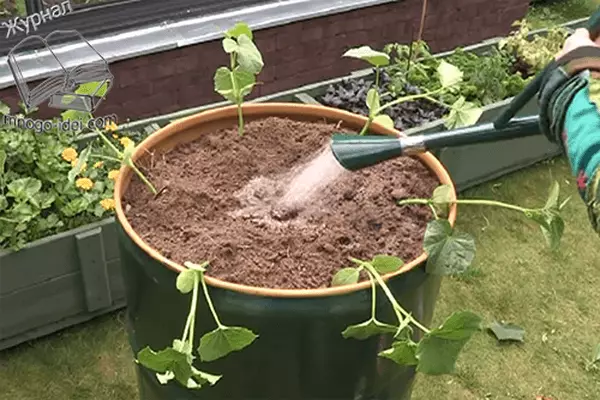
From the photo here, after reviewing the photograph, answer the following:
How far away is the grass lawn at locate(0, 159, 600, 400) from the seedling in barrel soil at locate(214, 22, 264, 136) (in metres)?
1.03

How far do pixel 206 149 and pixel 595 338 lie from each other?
58.4 inches

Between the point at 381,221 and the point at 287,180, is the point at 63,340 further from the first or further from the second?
the point at 381,221

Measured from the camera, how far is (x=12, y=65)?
2.44 m

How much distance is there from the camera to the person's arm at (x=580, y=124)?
1.06 meters

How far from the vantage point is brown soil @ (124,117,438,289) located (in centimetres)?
135

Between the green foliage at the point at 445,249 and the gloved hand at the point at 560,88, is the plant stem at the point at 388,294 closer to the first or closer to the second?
the green foliage at the point at 445,249

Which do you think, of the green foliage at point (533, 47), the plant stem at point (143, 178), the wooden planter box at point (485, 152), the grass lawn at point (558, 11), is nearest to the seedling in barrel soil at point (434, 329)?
the plant stem at point (143, 178)

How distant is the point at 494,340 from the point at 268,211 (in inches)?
48.0

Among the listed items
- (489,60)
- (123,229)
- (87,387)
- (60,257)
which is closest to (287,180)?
(123,229)

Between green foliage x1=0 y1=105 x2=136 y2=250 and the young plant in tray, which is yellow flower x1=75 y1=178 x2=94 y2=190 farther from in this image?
the young plant in tray

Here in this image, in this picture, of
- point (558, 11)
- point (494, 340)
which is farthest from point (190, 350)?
point (558, 11)

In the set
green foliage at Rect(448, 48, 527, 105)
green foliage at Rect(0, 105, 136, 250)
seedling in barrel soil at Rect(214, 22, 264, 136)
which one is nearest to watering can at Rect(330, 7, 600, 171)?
seedling in barrel soil at Rect(214, 22, 264, 136)

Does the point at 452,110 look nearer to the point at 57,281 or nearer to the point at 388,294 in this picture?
the point at 388,294

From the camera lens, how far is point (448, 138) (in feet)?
4.39
